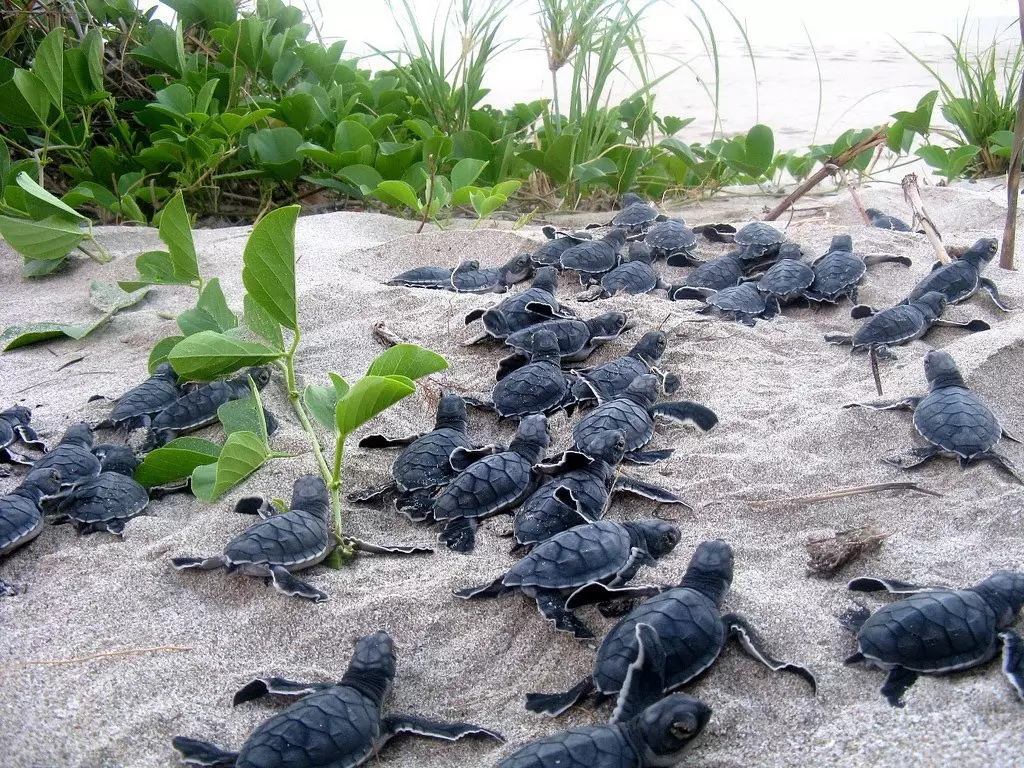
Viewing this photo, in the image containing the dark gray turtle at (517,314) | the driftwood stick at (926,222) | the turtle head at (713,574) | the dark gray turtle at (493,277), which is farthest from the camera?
the dark gray turtle at (493,277)

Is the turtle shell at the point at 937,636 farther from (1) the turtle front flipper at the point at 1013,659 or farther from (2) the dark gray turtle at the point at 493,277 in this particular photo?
(2) the dark gray turtle at the point at 493,277

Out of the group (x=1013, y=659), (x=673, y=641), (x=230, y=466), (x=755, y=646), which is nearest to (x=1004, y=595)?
(x=1013, y=659)

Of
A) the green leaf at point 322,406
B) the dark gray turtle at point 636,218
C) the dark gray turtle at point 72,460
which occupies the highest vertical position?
the dark gray turtle at point 636,218

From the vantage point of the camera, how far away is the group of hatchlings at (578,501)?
1.07 meters

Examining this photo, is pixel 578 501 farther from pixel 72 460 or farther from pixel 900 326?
pixel 900 326

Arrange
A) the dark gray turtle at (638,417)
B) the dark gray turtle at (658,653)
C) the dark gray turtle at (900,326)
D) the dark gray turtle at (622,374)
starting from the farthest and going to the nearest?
the dark gray turtle at (900,326)
the dark gray turtle at (622,374)
the dark gray turtle at (638,417)
the dark gray turtle at (658,653)

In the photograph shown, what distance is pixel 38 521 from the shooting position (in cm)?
158

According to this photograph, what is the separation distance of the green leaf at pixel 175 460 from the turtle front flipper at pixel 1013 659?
56.1 inches

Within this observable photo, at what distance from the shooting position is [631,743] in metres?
1.00

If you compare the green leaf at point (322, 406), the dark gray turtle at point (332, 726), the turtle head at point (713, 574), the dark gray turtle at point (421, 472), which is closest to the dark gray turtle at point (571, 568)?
the turtle head at point (713, 574)

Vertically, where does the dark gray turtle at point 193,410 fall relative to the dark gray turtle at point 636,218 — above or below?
below

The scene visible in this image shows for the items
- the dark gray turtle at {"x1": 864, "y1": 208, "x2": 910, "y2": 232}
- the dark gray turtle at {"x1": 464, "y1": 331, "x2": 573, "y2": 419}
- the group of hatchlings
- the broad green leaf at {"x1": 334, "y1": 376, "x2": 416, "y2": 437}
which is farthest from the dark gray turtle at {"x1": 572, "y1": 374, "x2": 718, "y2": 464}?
the dark gray turtle at {"x1": 864, "y1": 208, "x2": 910, "y2": 232}

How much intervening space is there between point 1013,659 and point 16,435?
201cm

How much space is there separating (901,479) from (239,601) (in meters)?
1.27
